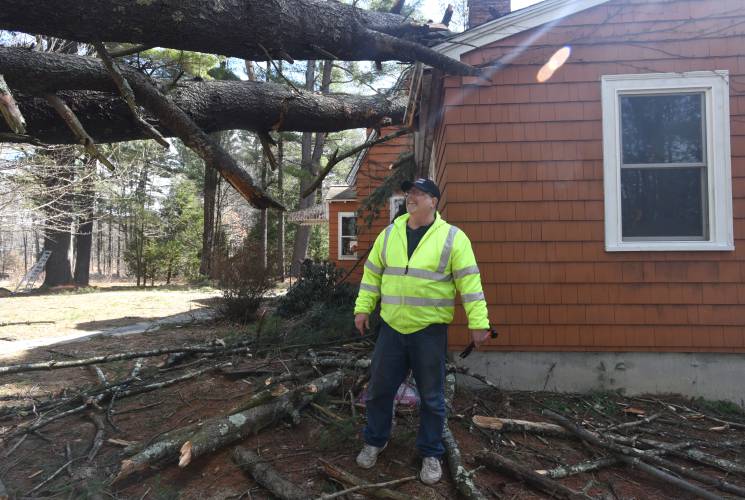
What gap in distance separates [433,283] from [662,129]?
342 centimetres

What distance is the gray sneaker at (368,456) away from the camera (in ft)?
10.4

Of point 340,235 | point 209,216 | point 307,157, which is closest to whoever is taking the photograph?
point 340,235

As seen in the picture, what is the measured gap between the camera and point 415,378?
3.14m

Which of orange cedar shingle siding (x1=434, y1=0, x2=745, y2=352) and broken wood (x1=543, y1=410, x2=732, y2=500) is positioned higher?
orange cedar shingle siding (x1=434, y1=0, x2=745, y2=352)

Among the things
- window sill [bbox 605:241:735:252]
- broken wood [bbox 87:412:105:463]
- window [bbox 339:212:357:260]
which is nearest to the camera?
broken wood [bbox 87:412:105:463]

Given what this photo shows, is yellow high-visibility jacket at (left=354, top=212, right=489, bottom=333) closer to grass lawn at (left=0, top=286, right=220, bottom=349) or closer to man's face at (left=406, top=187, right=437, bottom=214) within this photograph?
man's face at (left=406, top=187, right=437, bottom=214)

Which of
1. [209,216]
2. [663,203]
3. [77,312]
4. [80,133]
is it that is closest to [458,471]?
[80,133]

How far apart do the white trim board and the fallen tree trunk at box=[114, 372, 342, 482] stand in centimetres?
352

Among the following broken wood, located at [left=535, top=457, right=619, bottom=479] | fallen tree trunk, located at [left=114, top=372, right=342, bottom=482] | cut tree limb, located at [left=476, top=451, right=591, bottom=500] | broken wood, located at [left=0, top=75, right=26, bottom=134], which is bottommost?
broken wood, located at [left=535, top=457, right=619, bottom=479]

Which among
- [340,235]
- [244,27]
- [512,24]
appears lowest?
[340,235]

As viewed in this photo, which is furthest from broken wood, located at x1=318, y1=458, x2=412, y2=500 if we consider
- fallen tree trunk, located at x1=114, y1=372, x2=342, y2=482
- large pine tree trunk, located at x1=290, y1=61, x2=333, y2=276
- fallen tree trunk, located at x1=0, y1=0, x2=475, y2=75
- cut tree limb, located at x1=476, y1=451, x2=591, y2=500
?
large pine tree trunk, located at x1=290, y1=61, x2=333, y2=276

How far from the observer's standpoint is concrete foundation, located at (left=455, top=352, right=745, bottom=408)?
15.5 feet

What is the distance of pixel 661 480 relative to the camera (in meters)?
3.29

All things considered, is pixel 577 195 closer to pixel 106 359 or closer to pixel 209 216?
pixel 106 359
